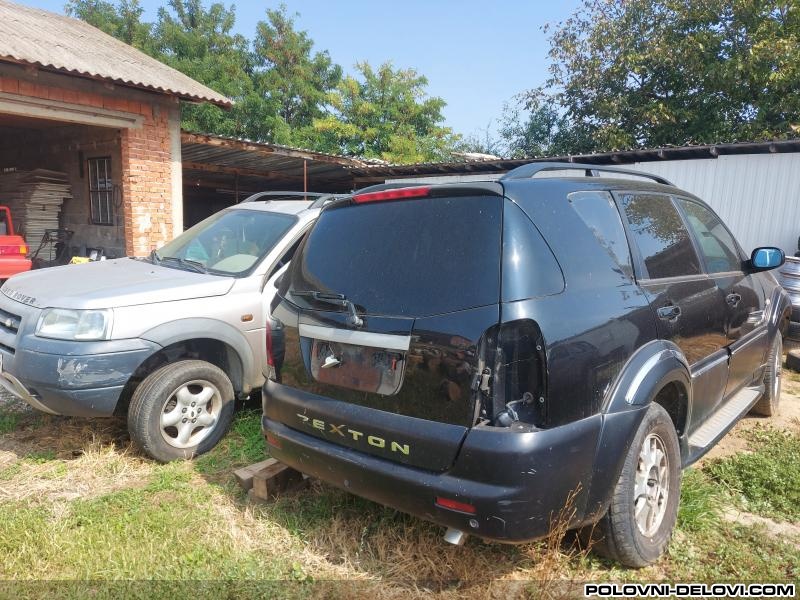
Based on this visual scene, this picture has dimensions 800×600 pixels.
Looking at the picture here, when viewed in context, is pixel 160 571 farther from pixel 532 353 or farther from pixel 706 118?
pixel 706 118

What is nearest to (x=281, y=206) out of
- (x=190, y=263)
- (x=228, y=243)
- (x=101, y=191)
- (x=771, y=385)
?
(x=228, y=243)

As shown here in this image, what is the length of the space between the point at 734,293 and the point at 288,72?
25901 millimetres

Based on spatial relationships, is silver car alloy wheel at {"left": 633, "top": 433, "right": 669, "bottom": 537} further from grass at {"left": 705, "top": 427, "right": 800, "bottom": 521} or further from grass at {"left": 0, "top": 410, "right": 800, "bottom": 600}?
grass at {"left": 705, "top": 427, "right": 800, "bottom": 521}

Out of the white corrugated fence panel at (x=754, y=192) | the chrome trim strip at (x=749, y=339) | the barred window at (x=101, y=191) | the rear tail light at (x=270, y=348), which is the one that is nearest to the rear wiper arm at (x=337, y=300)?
the rear tail light at (x=270, y=348)

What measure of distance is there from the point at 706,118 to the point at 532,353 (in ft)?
55.3

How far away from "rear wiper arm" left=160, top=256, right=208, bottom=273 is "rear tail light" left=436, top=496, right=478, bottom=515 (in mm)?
2823

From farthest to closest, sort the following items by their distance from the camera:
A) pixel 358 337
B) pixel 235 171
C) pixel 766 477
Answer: pixel 235 171 < pixel 766 477 < pixel 358 337

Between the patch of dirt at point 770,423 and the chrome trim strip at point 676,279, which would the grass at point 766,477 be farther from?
the chrome trim strip at point 676,279

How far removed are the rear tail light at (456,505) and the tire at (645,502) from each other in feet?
2.20

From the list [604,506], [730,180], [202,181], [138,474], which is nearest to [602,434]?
[604,506]

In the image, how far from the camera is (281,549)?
107 inches

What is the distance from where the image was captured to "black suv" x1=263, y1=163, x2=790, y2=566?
78.9 inches

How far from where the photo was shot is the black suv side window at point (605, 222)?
2504 millimetres

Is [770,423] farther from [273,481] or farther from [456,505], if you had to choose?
[273,481]
